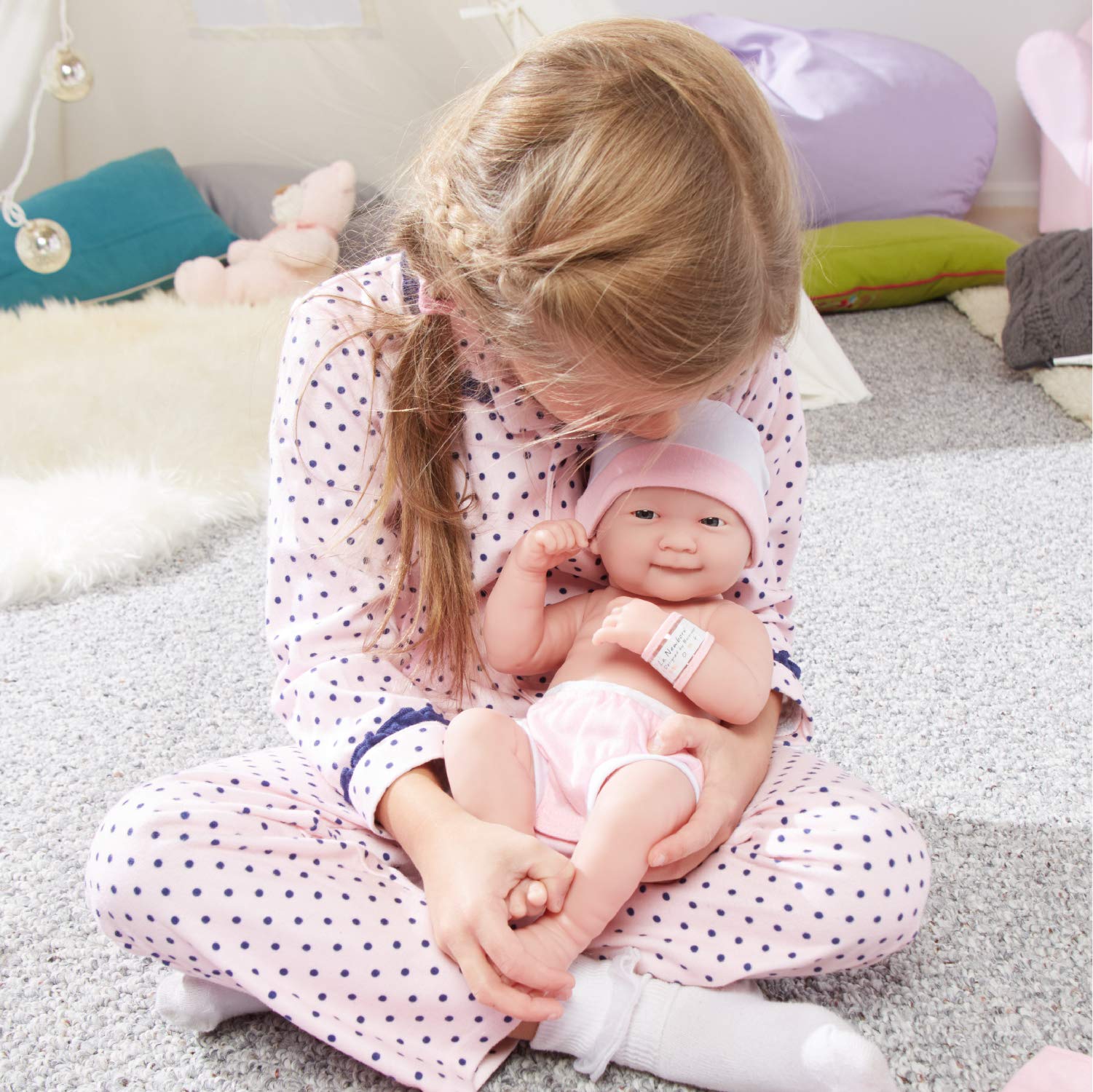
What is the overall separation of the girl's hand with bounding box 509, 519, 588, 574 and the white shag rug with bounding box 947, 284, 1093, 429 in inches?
45.4

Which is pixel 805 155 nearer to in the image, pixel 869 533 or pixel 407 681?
pixel 869 533

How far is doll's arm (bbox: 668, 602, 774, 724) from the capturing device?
28.6 inches

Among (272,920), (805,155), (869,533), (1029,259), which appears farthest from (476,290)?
(805,155)

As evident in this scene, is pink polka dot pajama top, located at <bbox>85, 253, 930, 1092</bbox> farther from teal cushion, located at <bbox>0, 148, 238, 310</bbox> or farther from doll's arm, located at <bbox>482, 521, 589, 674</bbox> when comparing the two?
teal cushion, located at <bbox>0, 148, 238, 310</bbox>

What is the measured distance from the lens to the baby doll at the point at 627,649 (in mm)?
689

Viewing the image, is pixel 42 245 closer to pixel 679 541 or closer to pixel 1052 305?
pixel 679 541

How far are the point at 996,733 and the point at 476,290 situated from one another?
2.12ft

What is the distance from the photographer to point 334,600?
78cm

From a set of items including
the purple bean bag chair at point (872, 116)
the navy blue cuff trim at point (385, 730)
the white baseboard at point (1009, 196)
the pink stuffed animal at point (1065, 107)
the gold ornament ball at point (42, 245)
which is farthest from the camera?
the white baseboard at point (1009, 196)

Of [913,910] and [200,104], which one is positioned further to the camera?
[200,104]

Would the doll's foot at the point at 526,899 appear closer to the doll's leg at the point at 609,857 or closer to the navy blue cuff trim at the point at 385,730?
the doll's leg at the point at 609,857

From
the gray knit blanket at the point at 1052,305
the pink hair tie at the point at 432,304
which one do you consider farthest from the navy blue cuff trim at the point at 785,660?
the gray knit blanket at the point at 1052,305

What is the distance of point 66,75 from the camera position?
68.8 inches

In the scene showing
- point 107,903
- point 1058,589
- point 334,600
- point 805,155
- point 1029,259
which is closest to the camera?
point 107,903
